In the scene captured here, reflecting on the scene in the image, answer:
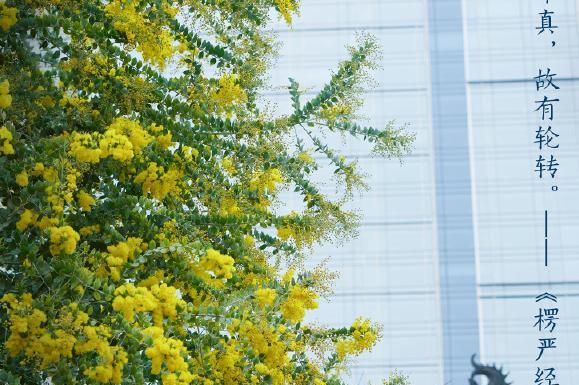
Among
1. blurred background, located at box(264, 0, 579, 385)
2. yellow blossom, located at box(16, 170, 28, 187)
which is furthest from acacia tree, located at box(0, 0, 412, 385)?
blurred background, located at box(264, 0, 579, 385)

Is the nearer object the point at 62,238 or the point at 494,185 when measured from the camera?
the point at 62,238

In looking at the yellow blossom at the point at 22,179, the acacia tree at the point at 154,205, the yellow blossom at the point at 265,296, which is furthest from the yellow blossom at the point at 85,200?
the yellow blossom at the point at 265,296

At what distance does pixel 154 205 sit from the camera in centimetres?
166

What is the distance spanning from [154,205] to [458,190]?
3.33m

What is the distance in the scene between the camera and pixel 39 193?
1362 mm

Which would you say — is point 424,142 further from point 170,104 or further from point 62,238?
point 62,238

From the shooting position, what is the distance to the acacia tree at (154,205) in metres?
1.30

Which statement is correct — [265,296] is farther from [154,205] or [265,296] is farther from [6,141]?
[6,141]

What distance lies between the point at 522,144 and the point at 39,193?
3.73 m

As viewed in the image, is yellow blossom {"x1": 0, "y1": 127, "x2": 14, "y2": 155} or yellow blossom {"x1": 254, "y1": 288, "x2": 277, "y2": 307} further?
yellow blossom {"x1": 254, "y1": 288, "x2": 277, "y2": 307}

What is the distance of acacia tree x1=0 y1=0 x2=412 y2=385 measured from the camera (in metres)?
1.30

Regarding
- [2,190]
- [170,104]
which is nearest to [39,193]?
[2,190]

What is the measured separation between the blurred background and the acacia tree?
9.01ft

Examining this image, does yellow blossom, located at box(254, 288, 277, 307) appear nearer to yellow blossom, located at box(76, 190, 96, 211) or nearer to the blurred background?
yellow blossom, located at box(76, 190, 96, 211)
